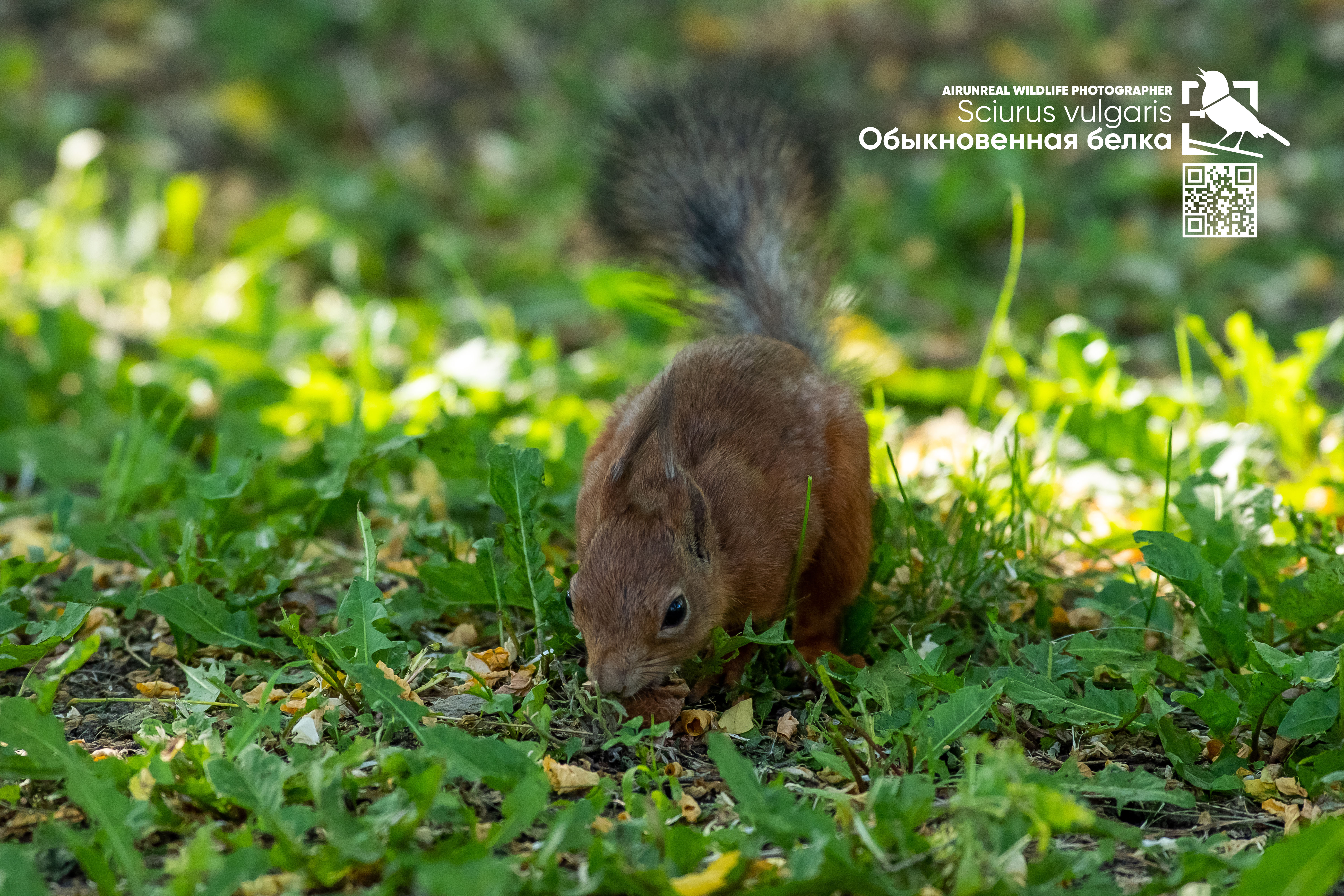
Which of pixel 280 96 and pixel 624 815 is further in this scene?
pixel 280 96

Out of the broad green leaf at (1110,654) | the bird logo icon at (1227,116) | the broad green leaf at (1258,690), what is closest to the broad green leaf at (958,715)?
the broad green leaf at (1110,654)

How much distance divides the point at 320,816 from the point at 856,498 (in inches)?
54.7

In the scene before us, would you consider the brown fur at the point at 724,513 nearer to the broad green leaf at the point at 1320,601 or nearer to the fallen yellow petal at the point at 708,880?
the fallen yellow petal at the point at 708,880

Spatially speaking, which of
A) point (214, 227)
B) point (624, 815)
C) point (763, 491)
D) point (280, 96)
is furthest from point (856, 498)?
point (280, 96)

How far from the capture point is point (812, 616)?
111 inches

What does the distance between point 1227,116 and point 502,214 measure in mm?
3643

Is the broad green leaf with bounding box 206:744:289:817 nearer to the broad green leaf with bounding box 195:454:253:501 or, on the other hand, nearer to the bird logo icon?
the broad green leaf with bounding box 195:454:253:501

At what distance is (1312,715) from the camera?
2266 millimetres

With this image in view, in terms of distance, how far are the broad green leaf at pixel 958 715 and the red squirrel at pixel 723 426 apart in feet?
1.56

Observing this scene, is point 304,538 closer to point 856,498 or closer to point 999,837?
point 856,498

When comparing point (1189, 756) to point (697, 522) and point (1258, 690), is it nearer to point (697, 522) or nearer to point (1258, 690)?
point (1258, 690)

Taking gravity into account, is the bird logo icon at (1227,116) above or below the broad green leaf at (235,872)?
above

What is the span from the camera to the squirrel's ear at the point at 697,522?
2.47 m

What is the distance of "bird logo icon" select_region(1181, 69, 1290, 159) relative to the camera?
5.89m
